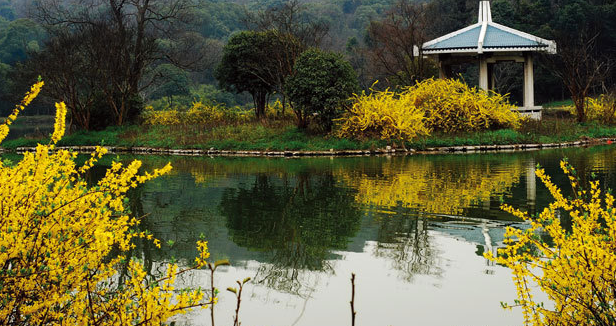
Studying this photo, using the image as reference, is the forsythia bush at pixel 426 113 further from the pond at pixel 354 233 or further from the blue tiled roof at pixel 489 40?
the pond at pixel 354 233

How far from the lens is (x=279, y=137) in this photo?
22734mm

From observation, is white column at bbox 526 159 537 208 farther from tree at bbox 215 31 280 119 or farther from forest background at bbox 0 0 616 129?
tree at bbox 215 31 280 119

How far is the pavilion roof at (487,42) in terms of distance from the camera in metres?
25.1

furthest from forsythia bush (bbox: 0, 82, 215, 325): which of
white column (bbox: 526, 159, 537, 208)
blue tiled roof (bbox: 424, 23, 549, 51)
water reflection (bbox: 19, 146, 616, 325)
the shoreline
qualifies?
blue tiled roof (bbox: 424, 23, 549, 51)

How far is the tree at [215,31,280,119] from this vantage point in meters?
27.4

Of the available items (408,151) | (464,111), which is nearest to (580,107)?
(464,111)

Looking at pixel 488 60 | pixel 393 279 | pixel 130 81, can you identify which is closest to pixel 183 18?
pixel 130 81

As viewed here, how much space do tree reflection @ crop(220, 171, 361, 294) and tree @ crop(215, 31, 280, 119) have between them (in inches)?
540

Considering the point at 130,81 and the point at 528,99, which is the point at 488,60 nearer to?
the point at 528,99

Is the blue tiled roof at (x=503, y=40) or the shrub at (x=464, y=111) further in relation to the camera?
the blue tiled roof at (x=503, y=40)

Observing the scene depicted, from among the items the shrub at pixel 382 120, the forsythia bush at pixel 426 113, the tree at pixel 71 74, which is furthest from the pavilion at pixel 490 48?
the tree at pixel 71 74

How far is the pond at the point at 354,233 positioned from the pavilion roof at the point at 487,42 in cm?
912

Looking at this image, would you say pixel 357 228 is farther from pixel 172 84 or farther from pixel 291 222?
pixel 172 84

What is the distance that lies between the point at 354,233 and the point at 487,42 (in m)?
18.8
